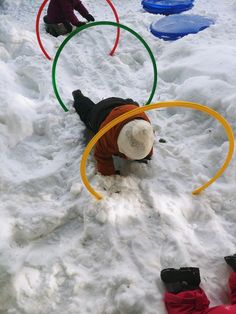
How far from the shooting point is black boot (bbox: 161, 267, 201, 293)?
170cm

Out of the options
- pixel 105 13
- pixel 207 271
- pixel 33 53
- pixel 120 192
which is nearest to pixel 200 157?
pixel 120 192

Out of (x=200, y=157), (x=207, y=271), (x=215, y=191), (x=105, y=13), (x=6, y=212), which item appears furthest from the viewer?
(x=105, y=13)

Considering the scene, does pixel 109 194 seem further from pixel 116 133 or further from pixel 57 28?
pixel 57 28

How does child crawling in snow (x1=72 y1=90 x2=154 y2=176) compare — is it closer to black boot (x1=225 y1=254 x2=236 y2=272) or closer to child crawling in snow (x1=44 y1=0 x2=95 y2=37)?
black boot (x1=225 y1=254 x2=236 y2=272)

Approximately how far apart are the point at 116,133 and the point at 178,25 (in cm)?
281

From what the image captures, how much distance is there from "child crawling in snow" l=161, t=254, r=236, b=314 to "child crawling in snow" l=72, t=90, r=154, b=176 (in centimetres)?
66

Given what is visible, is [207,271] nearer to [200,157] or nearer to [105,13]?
[200,157]

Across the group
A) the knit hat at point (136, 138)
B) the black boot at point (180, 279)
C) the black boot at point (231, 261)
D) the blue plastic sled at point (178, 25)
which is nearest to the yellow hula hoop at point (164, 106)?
the knit hat at point (136, 138)

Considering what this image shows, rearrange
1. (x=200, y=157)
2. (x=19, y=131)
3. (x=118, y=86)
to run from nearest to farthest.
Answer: (x=200, y=157) → (x=19, y=131) → (x=118, y=86)

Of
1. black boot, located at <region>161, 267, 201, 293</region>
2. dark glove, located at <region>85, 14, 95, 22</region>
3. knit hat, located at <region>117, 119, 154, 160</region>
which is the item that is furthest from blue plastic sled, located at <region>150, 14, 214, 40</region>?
black boot, located at <region>161, 267, 201, 293</region>

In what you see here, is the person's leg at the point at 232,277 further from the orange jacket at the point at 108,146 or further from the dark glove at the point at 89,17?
the dark glove at the point at 89,17

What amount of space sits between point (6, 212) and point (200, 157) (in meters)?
1.38

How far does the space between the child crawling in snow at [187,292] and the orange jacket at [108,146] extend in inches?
31.0

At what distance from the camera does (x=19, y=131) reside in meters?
2.80
